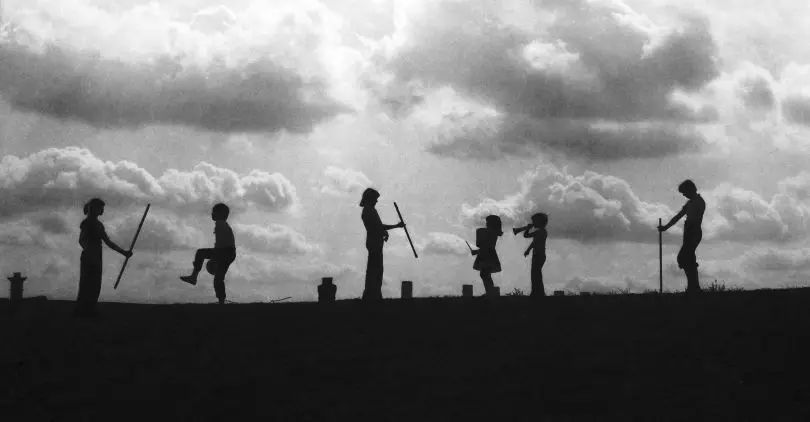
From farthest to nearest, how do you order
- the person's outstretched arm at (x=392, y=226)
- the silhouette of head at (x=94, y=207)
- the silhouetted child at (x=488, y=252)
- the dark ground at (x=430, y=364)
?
the silhouetted child at (x=488, y=252) < the person's outstretched arm at (x=392, y=226) < the silhouette of head at (x=94, y=207) < the dark ground at (x=430, y=364)

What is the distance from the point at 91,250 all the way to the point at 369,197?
6.31m

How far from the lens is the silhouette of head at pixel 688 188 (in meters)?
20.5

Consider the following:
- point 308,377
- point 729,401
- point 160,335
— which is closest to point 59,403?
point 308,377

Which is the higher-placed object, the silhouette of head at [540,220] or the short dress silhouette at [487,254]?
the silhouette of head at [540,220]

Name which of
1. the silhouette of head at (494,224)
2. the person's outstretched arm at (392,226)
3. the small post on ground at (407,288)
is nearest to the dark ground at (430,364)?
the person's outstretched arm at (392,226)

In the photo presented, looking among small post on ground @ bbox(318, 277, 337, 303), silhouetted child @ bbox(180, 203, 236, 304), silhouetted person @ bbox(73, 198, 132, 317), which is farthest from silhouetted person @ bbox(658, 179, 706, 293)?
small post on ground @ bbox(318, 277, 337, 303)

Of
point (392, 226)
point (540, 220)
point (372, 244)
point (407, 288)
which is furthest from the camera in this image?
point (407, 288)

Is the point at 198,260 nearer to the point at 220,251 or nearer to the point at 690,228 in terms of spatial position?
the point at 220,251

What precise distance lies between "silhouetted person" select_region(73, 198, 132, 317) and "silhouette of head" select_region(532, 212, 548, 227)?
31.8 feet

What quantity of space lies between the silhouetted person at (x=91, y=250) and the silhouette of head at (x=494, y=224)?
30.1ft

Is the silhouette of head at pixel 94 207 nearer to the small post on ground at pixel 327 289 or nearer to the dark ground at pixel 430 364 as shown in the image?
the dark ground at pixel 430 364

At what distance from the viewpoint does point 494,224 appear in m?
24.0

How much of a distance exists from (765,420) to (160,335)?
10.9 metres

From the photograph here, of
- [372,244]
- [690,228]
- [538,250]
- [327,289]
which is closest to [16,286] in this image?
[327,289]
